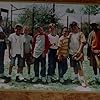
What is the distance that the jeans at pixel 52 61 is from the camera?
6.12 feet

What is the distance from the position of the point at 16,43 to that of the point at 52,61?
32 cm

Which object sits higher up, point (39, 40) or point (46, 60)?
point (39, 40)

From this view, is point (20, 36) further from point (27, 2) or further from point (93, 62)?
point (93, 62)

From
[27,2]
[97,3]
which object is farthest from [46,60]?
[97,3]

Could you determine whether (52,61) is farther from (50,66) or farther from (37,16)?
(37,16)

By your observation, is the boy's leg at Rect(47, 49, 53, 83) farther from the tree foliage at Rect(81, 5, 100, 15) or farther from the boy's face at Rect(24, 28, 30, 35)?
the tree foliage at Rect(81, 5, 100, 15)

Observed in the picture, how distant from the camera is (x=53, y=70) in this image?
1.86 metres

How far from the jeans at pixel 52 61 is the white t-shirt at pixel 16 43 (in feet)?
0.75

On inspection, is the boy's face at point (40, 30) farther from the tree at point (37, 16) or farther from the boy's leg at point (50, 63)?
the boy's leg at point (50, 63)

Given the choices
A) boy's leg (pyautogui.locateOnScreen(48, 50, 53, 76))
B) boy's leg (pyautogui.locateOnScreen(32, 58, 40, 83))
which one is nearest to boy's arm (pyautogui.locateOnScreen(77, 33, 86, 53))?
boy's leg (pyautogui.locateOnScreen(48, 50, 53, 76))

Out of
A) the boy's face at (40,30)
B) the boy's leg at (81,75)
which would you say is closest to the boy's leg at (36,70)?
the boy's face at (40,30)

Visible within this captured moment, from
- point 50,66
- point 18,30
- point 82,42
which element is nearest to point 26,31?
point 18,30

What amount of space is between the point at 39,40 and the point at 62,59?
237 millimetres

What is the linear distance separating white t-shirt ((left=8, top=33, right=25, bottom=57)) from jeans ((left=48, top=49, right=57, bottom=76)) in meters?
0.23
